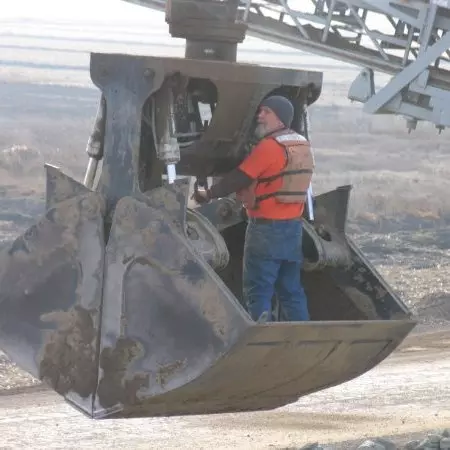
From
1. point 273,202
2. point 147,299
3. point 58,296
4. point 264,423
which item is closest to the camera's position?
point 147,299

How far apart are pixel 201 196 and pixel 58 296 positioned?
1.24m

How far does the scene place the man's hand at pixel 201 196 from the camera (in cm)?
869

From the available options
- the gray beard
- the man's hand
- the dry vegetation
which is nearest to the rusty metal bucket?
the man's hand

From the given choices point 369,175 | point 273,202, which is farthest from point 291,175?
point 369,175

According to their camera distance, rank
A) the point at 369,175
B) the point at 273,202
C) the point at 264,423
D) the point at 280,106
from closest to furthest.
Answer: the point at 280,106 → the point at 273,202 → the point at 264,423 → the point at 369,175

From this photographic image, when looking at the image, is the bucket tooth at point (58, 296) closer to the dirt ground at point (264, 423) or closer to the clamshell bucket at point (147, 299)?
the clamshell bucket at point (147, 299)

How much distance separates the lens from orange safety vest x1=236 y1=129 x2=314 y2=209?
8.60 metres

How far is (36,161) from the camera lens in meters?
29.0

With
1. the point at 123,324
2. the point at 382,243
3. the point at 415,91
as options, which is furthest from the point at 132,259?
the point at 382,243

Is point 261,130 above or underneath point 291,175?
above

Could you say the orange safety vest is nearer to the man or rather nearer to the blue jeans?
the man

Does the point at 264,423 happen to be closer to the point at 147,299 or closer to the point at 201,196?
the point at 201,196

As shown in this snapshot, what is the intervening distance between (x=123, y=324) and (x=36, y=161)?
21542 millimetres

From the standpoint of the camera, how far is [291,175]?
8.64 metres
